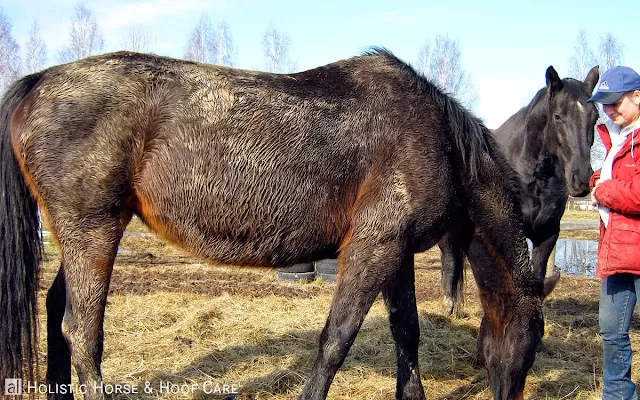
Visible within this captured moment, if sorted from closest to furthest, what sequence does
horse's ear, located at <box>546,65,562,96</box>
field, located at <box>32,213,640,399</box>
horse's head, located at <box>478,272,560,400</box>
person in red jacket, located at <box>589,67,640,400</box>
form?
person in red jacket, located at <box>589,67,640,400</box> < horse's head, located at <box>478,272,560,400</box> < field, located at <box>32,213,640,399</box> < horse's ear, located at <box>546,65,562,96</box>

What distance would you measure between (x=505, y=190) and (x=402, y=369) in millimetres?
1657

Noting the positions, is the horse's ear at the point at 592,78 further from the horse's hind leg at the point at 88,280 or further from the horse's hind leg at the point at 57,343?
the horse's hind leg at the point at 57,343

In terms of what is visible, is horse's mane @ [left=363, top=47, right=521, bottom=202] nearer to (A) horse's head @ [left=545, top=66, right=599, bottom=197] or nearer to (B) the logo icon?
(A) horse's head @ [left=545, top=66, right=599, bottom=197]

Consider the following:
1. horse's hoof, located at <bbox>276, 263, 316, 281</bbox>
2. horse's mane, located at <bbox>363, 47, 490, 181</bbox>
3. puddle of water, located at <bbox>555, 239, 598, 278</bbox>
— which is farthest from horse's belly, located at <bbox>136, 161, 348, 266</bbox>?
puddle of water, located at <bbox>555, 239, 598, 278</bbox>

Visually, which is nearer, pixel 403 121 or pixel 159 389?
pixel 403 121

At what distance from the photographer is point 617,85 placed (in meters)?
3.32

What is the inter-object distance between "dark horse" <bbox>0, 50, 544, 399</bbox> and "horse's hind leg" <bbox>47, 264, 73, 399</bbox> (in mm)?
354

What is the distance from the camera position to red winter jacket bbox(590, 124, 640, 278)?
3.25 meters

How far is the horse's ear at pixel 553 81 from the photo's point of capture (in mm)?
5641

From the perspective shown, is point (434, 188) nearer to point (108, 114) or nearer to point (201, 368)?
point (108, 114)

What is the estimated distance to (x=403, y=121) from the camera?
3684mm

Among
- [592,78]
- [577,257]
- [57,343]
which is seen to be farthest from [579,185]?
[577,257]

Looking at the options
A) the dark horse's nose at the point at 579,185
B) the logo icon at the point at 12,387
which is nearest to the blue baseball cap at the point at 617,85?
the dark horse's nose at the point at 579,185

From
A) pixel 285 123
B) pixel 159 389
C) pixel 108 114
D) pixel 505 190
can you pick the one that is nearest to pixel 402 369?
pixel 505 190
